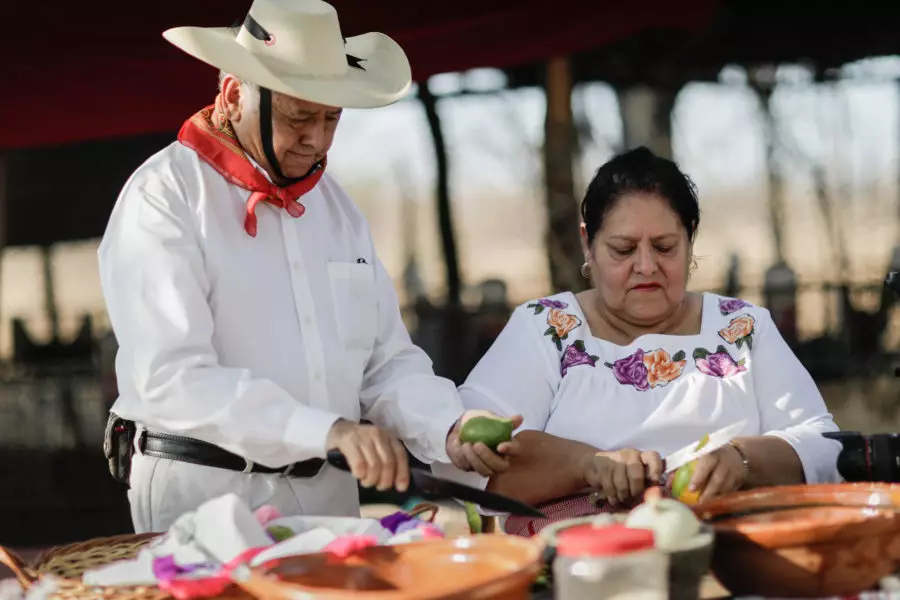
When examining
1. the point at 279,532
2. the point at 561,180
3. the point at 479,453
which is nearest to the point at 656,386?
the point at 479,453

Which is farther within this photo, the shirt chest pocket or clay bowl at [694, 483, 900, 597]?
the shirt chest pocket

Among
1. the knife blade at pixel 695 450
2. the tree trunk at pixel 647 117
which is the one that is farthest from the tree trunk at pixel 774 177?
the knife blade at pixel 695 450

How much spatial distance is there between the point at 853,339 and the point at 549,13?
5.20 m

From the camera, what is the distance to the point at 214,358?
1.97m

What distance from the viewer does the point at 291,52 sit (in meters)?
2.12

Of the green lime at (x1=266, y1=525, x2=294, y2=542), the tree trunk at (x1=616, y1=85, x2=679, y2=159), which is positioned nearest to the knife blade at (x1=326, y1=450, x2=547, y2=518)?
the green lime at (x1=266, y1=525, x2=294, y2=542)

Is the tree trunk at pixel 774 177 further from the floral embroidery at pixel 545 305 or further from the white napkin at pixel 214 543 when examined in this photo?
the white napkin at pixel 214 543

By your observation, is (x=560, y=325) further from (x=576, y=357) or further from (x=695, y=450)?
(x=695, y=450)

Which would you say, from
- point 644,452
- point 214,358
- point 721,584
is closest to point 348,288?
point 214,358

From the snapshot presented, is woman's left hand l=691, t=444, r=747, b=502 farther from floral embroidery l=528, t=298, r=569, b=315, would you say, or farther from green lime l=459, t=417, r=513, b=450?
floral embroidery l=528, t=298, r=569, b=315

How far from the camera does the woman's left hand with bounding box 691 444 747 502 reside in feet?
7.03

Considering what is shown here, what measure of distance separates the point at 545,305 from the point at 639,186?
35cm

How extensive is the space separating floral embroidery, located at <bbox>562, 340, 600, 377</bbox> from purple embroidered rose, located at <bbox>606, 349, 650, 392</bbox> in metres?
0.04

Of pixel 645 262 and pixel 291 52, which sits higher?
pixel 291 52
